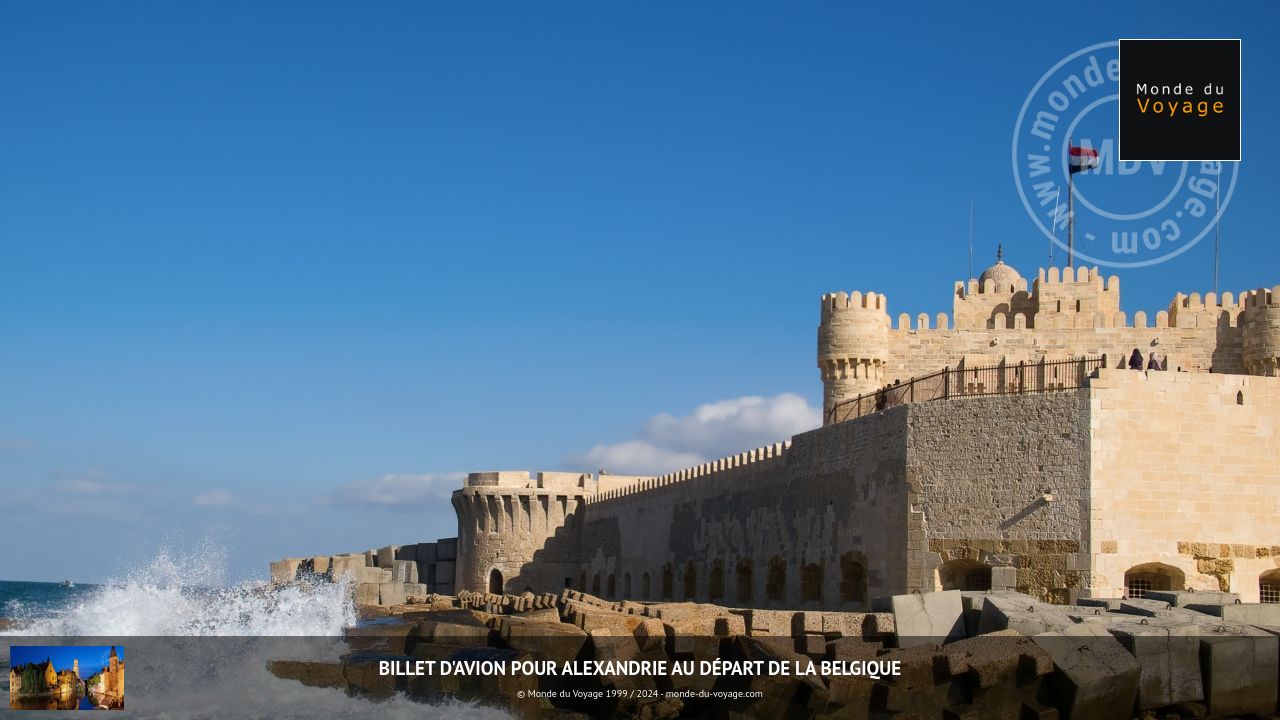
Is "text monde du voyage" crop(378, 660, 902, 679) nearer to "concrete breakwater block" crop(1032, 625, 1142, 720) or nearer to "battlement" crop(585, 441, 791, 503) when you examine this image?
"concrete breakwater block" crop(1032, 625, 1142, 720)

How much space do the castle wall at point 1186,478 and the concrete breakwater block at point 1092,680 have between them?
5.51 metres

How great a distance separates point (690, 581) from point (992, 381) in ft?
38.8

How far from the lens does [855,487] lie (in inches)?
912

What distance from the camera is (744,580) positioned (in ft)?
94.0

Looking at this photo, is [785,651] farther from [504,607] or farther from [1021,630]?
[504,607]

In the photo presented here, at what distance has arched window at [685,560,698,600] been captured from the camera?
31578mm

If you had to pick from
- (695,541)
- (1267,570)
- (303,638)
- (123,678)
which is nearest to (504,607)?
(695,541)

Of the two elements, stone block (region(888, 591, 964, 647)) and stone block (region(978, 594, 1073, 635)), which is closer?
stone block (region(978, 594, 1073, 635))

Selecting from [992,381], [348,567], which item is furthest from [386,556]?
[992,381]

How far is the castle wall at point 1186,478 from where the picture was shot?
19.5 m

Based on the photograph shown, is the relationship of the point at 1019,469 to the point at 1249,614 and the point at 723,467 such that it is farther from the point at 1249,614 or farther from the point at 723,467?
the point at 723,467

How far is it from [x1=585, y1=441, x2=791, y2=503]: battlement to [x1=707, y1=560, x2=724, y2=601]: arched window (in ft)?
6.44

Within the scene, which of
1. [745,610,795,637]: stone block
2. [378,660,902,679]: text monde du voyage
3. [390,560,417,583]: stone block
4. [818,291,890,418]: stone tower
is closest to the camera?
[378,660,902,679]: text monde du voyage

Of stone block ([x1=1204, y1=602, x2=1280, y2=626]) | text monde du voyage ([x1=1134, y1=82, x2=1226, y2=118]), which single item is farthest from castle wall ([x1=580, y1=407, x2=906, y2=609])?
text monde du voyage ([x1=1134, y1=82, x2=1226, y2=118])
